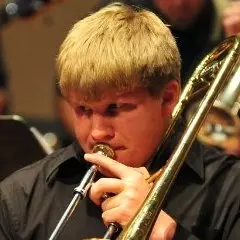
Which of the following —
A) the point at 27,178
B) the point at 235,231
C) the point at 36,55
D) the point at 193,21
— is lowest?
the point at 36,55

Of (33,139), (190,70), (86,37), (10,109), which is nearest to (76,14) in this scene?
(10,109)

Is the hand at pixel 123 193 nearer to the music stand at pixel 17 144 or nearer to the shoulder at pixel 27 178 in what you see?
the shoulder at pixel 27 178

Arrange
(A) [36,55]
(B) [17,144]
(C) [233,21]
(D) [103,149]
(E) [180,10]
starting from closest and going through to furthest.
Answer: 1. (D) [103,149]
2. (B) [17,144]
3. (C) [233,21]
4. (E) [180,10]
5. (A) [36,55]

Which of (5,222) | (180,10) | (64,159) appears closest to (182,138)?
(64,159)

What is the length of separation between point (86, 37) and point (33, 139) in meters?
0.45

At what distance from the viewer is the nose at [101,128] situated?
1.34 m

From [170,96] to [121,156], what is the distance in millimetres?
183

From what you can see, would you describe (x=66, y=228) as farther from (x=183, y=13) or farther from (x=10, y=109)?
(x=10, y=109)

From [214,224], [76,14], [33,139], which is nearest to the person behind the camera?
[214,224]

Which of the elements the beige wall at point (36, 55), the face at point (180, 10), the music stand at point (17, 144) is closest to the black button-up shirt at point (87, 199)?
the music stand at point (17, 144)

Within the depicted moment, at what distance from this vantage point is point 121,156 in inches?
54.0

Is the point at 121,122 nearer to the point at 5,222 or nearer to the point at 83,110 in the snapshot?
the point at 83,110

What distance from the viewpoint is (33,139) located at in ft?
5.80

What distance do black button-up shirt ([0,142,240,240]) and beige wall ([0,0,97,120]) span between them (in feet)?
7.99
